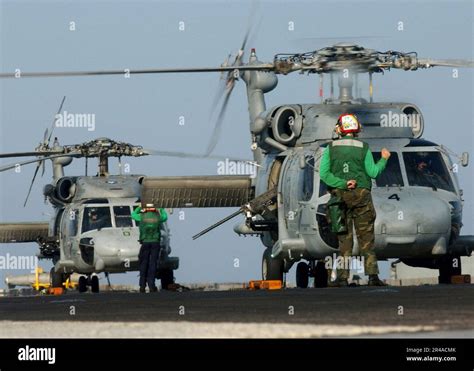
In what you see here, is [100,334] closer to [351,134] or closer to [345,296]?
[345,296]

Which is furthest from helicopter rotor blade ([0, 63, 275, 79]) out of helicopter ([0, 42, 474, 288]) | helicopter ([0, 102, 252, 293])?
helicopter ([0, 102, 252, 293])

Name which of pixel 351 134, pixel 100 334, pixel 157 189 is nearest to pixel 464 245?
pixel 351 134

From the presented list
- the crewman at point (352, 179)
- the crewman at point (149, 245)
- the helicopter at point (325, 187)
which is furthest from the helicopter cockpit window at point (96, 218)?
the crewman at point (352, 179)

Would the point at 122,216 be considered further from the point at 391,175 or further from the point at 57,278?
the point at 391,175

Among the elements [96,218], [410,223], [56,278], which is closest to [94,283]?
[56,278]

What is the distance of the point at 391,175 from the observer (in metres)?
24.3

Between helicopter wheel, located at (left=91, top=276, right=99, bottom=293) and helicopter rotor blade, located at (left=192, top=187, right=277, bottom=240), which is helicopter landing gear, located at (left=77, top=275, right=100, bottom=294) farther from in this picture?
helicopter rotor blade, located at (left=192, top=187, right=277, bottom=240)

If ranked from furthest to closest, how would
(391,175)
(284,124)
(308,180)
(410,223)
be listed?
1. (284,124)
2. (308,180)
3. (391,175)
4. (410,223)

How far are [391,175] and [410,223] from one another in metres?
1.38

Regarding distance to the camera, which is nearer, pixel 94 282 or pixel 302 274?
pixel 302 274

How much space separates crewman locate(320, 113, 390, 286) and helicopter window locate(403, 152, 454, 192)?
701 centimetres

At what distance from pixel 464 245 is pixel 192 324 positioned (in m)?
15.0

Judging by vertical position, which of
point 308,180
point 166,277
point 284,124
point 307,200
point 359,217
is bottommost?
point 166,277

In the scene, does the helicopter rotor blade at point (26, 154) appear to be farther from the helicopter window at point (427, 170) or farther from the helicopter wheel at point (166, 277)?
the helicopter window at point (427, 170)
